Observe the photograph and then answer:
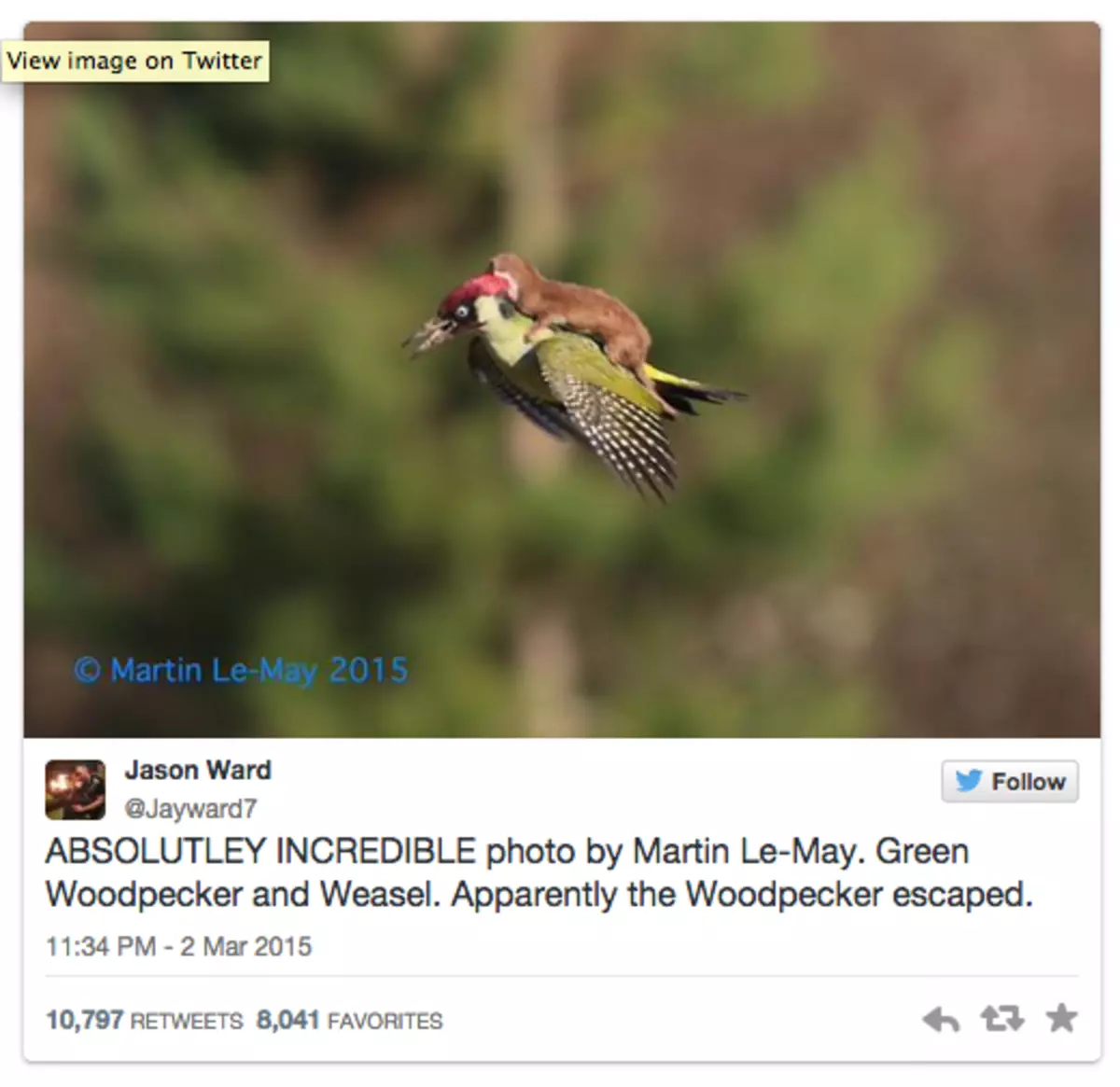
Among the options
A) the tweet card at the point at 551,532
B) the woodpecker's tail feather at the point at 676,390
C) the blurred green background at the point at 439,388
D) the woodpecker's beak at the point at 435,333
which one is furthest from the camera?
the blurred green background at the point at 439,388

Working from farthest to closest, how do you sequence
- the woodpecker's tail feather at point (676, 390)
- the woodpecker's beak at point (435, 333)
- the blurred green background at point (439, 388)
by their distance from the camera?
the blurred green background at point (439, 388) → the woodpecker's tail feather at point (676, 390) → the woodpecker's beak at point (435, 333)
